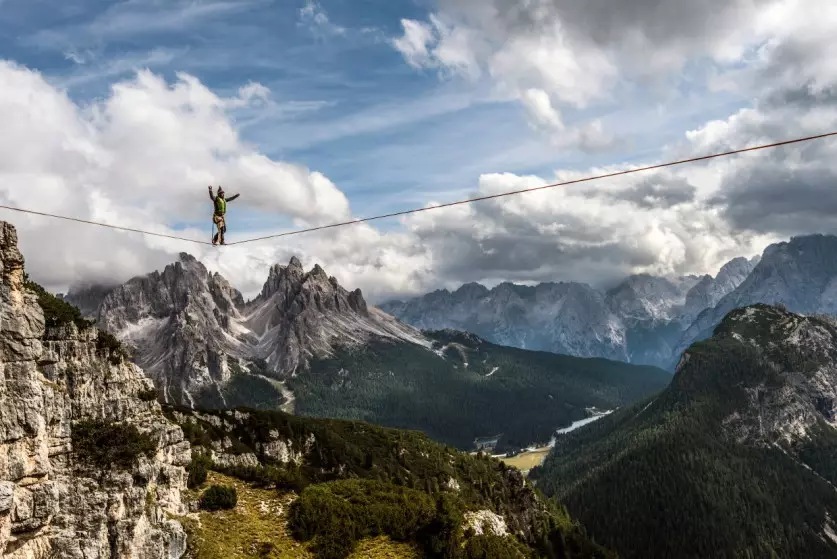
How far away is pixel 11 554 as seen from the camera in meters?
44.8

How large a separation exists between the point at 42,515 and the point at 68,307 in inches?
1134

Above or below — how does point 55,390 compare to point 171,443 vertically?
above

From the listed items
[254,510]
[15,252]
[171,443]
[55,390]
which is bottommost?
[254,510]

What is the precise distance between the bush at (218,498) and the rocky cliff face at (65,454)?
4.28 metres

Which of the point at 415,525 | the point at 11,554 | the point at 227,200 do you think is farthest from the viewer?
the point at 415,525

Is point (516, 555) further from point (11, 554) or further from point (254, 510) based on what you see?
point (11, 554)

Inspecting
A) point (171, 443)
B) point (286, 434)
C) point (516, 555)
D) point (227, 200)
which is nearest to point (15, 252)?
point (227, 200)

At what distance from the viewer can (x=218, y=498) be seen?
71.1 meters

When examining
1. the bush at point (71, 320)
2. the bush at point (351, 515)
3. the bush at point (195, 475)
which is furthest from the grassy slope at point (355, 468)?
the bush at point (71, 320)

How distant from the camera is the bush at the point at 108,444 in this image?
54.2 m

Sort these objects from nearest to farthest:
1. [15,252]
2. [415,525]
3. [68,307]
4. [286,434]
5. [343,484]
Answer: [15,252] → [68,307] → [415,525] → [343,484] → [286,434]

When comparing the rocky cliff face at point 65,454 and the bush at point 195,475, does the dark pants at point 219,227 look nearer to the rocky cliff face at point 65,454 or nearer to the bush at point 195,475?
the rocky cliff face at point 65,454

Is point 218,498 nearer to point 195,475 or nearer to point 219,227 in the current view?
point 195,475

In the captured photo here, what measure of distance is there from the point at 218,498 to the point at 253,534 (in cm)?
709
